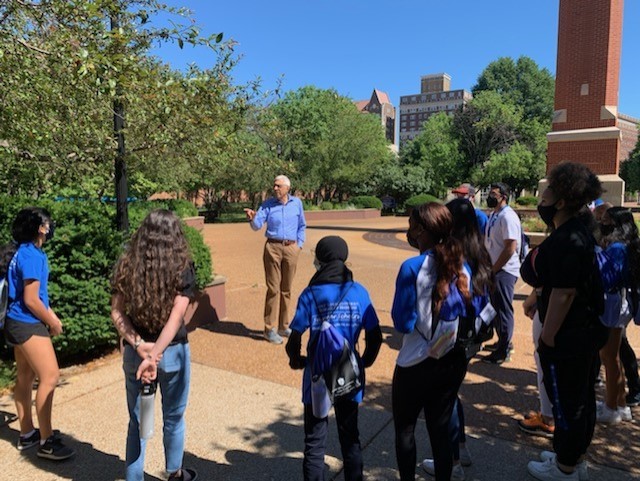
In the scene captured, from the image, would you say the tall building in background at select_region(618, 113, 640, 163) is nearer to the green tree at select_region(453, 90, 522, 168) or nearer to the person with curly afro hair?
the green tree at select_region(453, 90, 522, 168)

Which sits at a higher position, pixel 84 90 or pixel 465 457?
pixel 84 90

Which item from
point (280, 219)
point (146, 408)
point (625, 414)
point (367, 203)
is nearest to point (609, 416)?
point (625, 414)

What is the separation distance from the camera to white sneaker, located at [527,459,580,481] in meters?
2.79

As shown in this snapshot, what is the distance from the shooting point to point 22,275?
294 centimetres

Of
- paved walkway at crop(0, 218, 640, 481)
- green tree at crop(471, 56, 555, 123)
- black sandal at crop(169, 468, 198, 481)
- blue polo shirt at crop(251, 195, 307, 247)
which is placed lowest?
paved walkway at crop(0, 218, 640, 481)

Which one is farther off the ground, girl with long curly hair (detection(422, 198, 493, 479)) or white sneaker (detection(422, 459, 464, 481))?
girl with long curly hair (detection(422, 198, 493, 479))

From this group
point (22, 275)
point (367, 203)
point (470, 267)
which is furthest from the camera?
point (367, 203)

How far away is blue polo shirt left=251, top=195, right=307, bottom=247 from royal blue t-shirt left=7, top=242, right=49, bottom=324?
2835 mm

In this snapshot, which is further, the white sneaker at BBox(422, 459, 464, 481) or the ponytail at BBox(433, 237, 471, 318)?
the white sneaker at BBox(422, 459, 464, 481)

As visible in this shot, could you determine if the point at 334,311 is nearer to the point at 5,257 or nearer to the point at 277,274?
the point at 5,257

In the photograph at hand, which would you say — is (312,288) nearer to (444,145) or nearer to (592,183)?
(592,183)

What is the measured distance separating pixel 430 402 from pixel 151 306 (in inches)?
59.4

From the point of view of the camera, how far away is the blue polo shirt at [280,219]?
18.6 feet

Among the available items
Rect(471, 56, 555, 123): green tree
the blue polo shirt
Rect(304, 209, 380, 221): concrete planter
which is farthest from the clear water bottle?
Rect(471, 56, 555, 123): green tree
